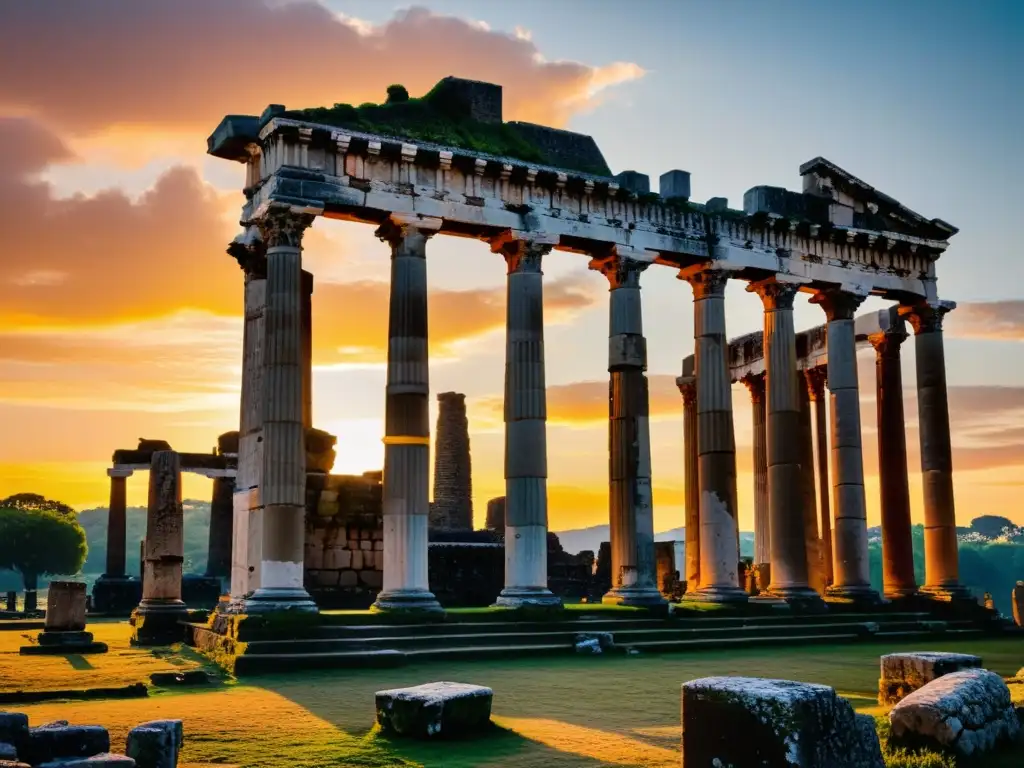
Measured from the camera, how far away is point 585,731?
10055 mm

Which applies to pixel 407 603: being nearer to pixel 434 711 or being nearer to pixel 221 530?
pixel 434 711

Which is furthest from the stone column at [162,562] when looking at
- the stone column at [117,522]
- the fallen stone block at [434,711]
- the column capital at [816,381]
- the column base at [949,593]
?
the column capital at [816,381]

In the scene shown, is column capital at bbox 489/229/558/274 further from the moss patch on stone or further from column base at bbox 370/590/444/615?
column base at bbox 370/590/444/615

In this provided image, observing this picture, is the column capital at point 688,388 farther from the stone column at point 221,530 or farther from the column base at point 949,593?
the stone column at point 221,530

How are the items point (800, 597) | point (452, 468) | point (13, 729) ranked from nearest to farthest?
point (13, 729), point (800, 597), point (452, 468)

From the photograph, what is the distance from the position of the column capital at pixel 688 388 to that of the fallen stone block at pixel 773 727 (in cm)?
2708

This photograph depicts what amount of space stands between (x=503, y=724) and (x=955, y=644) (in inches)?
593

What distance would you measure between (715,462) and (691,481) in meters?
8.14

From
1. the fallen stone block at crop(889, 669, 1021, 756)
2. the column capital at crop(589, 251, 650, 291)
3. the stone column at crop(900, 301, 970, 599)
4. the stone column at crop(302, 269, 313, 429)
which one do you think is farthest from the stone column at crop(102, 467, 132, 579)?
the fallen stone block at crop(889, 669, 1021, 756)

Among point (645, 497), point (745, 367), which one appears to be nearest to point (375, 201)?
point (645, 497)

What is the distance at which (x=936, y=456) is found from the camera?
27172 mm

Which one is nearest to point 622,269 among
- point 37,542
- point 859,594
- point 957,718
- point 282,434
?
point 282,434

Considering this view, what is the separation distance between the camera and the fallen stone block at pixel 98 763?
682 cm

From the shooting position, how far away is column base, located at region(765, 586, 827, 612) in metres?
24.2
